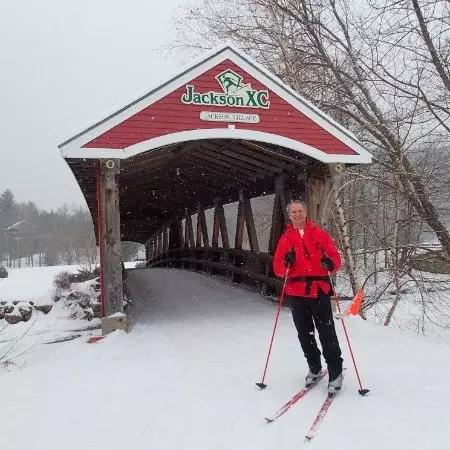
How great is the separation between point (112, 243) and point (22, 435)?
3.51m

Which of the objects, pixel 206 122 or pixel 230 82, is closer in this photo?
pixel 206 122

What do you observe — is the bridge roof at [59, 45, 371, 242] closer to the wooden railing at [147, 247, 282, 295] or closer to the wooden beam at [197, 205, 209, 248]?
the wooden railing at [147, 247, 282, 295]

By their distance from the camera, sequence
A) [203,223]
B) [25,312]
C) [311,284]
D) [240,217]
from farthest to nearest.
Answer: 1. [203,223]
2. [240,217]
3. [25,312]
4. [311,284]

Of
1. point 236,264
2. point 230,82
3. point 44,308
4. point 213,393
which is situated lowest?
point 213,393

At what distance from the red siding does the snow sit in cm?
268

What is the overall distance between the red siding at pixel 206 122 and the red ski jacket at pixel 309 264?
3.18 m

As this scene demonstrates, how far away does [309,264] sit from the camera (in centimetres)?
411

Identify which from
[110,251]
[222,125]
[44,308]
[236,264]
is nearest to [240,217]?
[236,264]

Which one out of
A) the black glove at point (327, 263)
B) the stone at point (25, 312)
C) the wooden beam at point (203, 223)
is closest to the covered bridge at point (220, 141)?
the stone at point (25, 312)

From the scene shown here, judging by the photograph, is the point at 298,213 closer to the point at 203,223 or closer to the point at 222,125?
the point at 222,125

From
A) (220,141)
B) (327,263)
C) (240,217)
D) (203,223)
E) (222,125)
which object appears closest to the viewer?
(327,263)

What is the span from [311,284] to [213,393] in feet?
4.30

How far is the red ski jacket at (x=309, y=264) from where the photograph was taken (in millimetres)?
4082

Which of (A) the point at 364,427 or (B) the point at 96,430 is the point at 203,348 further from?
(A) the point at 364,427
